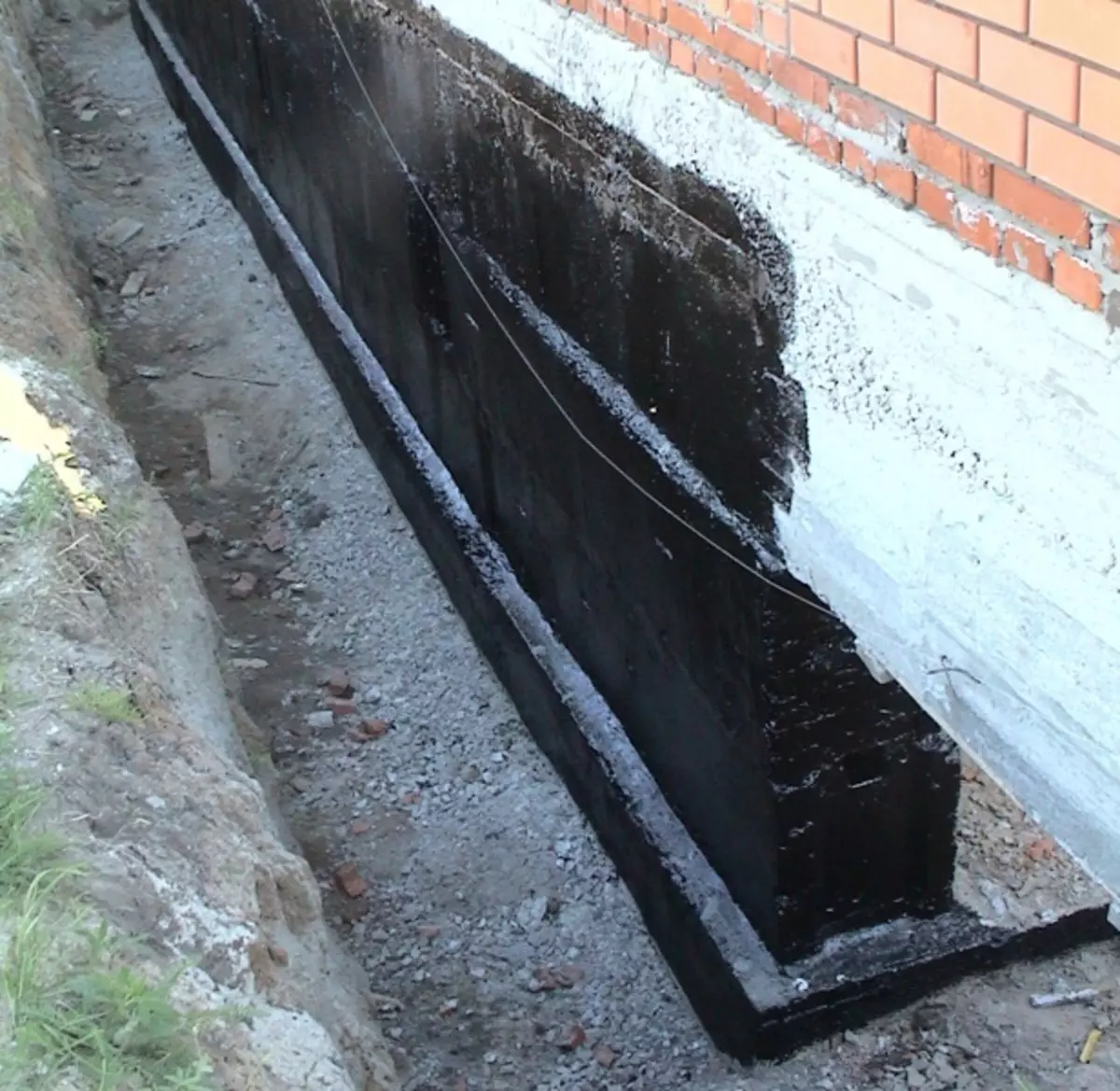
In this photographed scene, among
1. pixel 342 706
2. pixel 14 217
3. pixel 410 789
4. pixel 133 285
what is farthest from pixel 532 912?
pixel 133 285

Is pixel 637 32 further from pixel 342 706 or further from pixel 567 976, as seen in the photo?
pixel 342 706

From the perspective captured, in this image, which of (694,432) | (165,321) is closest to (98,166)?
(165,321)

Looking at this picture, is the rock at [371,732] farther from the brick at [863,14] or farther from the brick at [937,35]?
the brick at [937,35]

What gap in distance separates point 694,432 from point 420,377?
3.30m

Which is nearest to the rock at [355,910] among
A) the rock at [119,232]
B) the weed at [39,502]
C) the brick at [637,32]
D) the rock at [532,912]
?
the rock at [532,912]

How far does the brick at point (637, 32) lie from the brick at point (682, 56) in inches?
5.7

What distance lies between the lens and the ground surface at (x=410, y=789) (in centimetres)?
463

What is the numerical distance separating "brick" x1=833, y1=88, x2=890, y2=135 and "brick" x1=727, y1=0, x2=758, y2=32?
33 cm

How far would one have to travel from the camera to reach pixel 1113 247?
2012mm

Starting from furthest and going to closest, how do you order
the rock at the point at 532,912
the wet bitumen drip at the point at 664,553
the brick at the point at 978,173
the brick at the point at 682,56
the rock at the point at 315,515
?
the rock at the point at 315,515 < the rock at the point at 532,912 < the wet bitumen drip at the point at 664,553 < the brick at the point at 682,56 < the brick at the point at 978,173

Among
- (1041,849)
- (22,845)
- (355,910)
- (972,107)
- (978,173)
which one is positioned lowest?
(355,910)

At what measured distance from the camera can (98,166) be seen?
12430 millimetres

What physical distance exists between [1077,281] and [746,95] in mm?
1071

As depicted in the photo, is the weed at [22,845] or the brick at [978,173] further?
the weed at [22,845]
